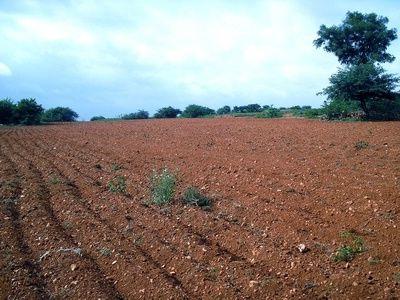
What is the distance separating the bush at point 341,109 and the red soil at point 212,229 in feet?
34.6

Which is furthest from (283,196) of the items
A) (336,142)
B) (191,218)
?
(336,142)

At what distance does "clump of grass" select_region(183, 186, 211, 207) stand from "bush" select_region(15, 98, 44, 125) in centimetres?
2986

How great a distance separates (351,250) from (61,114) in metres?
44.0

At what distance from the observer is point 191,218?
21.3ft

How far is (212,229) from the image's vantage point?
601 centimetres

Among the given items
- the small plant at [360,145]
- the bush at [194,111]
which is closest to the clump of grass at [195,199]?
the small plant at [360,145]

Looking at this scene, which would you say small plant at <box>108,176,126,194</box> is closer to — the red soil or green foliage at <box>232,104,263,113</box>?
the red soil

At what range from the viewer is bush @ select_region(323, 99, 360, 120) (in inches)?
827

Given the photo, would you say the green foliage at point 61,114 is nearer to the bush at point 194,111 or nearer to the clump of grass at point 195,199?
the bush at point 194,111

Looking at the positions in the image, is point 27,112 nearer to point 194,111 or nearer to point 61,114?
point 61,114

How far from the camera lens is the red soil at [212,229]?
442 centimetres

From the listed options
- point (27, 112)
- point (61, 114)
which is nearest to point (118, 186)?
point (27, 112)

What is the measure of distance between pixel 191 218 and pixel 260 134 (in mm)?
9935

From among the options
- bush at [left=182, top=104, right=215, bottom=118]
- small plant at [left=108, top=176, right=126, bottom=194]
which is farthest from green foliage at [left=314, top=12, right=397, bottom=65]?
small plant at [left=108, top=176, right=126, bottom=194]
